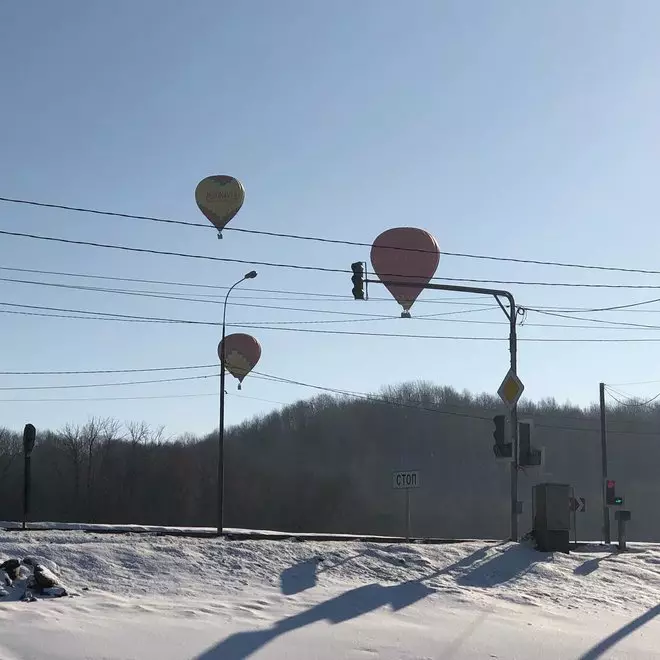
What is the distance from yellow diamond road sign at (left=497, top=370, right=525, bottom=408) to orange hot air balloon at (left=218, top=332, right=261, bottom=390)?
18379 millimetres

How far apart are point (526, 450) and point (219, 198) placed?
1242 centimetres

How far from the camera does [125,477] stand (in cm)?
10219

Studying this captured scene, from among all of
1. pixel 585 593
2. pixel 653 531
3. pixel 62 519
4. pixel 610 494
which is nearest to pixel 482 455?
pixel 653 531

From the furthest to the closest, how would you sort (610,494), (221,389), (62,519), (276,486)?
(276,486)
(62,519)
(610,494)
(221,389)

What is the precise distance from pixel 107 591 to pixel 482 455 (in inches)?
4004

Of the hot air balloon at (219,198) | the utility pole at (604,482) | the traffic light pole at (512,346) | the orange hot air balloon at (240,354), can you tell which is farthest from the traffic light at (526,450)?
the utility pole at (604,482)

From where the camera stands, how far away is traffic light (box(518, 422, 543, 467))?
22547mm

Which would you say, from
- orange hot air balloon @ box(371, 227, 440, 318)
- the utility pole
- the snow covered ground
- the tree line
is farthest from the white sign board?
the tree line

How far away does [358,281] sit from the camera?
22.8 metres

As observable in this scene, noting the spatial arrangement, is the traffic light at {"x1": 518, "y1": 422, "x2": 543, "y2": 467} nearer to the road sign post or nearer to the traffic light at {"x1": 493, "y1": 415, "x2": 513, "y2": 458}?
the traffic light at {"x1": 493, "y1": 415, "x2": 513, "y2": 458}

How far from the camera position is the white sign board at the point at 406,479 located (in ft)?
72.4

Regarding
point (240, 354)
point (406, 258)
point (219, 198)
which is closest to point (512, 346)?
point (406, 258)

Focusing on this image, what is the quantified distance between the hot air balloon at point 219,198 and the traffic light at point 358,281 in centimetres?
681

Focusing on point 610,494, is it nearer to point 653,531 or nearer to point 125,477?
point 653,531
